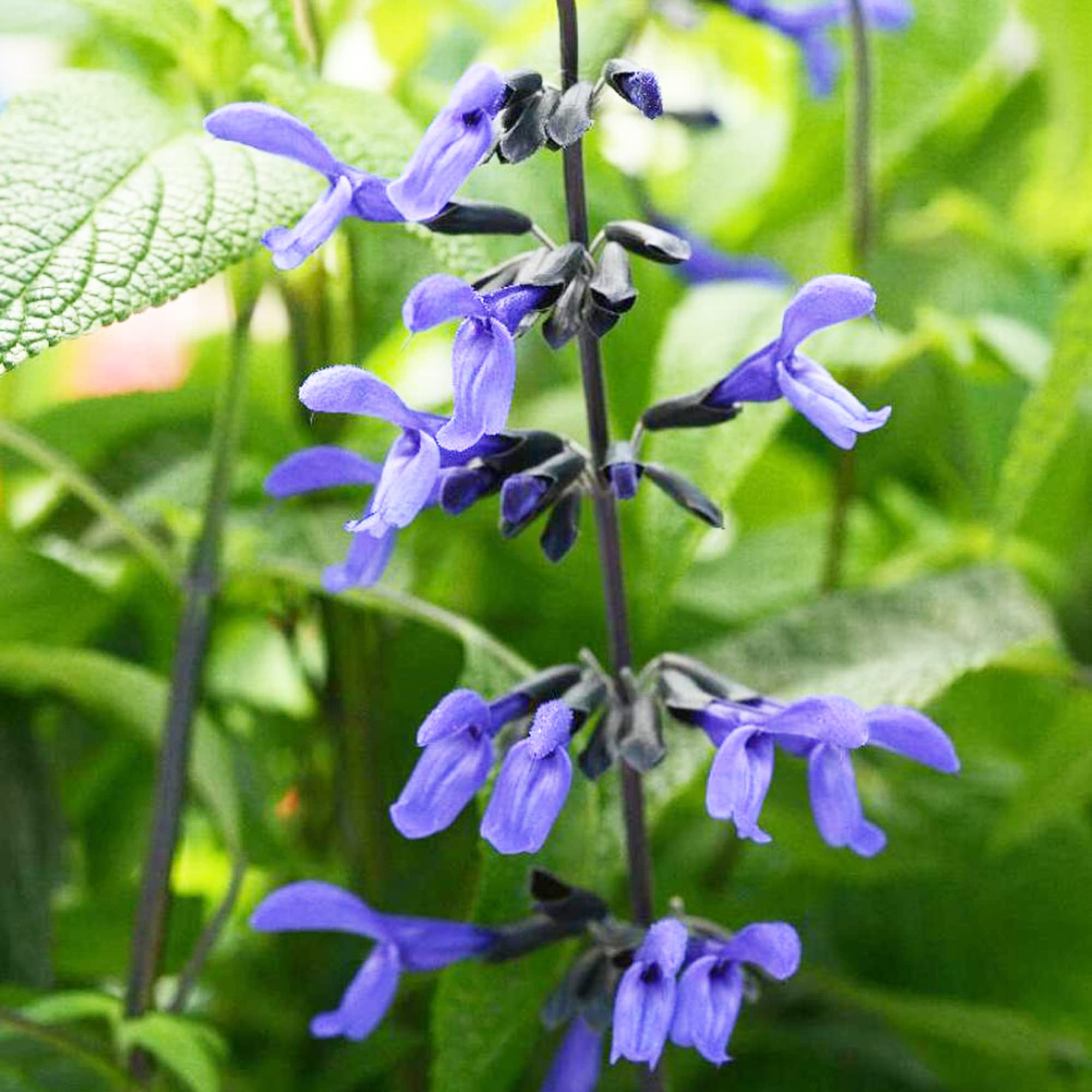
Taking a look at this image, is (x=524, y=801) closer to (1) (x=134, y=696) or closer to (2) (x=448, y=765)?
(2) (x=448, y=765)

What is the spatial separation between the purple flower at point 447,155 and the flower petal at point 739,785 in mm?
140

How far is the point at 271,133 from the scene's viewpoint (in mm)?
391

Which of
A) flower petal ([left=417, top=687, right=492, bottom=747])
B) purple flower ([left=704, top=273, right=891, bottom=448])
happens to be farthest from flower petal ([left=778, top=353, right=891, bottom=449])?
flower petal ([left=417, top=687, right=492, bottom=747])

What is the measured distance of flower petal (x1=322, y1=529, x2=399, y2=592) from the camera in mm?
443

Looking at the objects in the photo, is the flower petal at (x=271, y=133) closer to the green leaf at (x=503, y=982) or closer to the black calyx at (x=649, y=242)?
the black calyx at (x=649, y=242)

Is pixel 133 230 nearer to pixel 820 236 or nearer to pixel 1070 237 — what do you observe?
pixel 820 236

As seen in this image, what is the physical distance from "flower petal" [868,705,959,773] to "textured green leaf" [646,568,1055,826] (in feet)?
0.22

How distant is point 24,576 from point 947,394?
0.40 metres

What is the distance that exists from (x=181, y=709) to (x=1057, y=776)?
31 centimetres

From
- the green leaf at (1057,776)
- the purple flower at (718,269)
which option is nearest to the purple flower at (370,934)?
the green leaf at (1057,776)

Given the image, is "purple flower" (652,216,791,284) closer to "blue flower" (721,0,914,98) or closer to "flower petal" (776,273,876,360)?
"blue flower" (721,0,914,98)

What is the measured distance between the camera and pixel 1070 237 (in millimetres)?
857

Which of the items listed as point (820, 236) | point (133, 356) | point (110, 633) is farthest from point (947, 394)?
point (133, 356)

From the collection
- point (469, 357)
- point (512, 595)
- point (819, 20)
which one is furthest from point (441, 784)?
point (819, 20)
